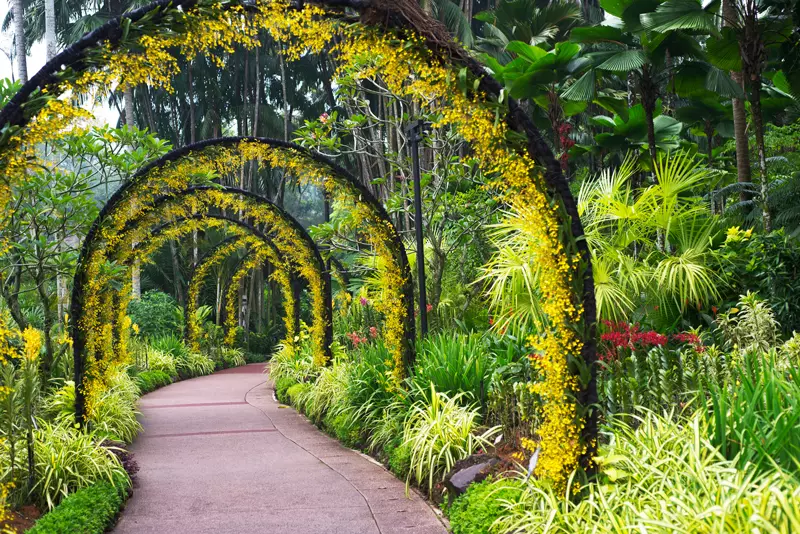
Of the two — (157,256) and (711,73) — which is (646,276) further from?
(157,256)

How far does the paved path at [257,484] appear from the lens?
491cm

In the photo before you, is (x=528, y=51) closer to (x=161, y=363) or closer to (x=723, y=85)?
(x=723, y=85)

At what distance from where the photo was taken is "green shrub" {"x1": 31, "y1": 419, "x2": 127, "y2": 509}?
511 centimetres

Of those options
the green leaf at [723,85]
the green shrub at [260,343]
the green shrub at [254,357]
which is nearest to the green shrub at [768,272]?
the green leaf at [723,85]

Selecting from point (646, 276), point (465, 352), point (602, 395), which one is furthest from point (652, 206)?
point (602, 395)

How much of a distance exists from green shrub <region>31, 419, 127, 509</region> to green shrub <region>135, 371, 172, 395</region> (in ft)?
22.3

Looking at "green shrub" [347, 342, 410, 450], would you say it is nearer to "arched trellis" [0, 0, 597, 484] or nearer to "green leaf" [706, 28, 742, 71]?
"arched trellis" [0, 0, 597, 484]

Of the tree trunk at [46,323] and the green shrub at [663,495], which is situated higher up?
the tree trunk at [46,323]

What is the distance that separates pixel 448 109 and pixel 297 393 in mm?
7271

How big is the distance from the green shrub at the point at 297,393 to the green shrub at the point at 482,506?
6155mm

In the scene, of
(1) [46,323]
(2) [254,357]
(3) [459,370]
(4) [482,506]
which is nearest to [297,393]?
(1) [46,323]

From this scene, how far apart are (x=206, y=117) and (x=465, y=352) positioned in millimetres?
18510

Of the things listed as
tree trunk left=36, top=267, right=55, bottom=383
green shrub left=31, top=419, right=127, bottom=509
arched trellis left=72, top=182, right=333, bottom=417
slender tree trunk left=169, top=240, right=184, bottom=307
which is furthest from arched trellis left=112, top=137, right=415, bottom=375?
slender tree trunk left=169, top=240, right=184, bottom=307

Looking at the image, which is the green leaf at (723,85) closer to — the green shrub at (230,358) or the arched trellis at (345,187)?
the arched trellis at (345,187)
